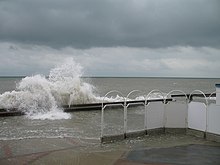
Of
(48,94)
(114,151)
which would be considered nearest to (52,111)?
(48,94)

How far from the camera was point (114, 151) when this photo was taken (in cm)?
866

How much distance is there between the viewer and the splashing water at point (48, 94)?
2033cm

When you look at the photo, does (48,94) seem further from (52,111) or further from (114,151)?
(114,151)

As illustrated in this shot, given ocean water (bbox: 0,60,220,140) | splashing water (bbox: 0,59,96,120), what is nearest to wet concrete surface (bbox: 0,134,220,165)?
ocean water (bbox: 0,60,220,140)

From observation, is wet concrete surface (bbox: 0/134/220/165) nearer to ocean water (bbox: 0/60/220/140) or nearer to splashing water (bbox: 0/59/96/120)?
ocean water (bbox: 0/60/220/140)

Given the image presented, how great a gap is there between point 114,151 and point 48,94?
50.5ft

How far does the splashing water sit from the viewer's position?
66.7ft

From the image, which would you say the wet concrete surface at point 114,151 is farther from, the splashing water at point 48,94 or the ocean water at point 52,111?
the splashing water at point 48,94

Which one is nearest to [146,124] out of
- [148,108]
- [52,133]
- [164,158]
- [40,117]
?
[148,108]

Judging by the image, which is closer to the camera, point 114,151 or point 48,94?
point 114,151

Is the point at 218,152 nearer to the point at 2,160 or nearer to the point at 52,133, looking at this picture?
the point at 2,160

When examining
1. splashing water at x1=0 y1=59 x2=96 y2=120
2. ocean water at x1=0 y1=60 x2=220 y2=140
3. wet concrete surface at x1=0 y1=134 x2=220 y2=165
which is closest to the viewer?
wet concrete surface at x1=0 y1=134 x2=220 y2=165

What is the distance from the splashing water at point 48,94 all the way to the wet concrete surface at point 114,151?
Answer: 813cm

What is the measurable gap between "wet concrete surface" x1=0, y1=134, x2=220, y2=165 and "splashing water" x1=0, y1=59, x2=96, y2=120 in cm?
813
